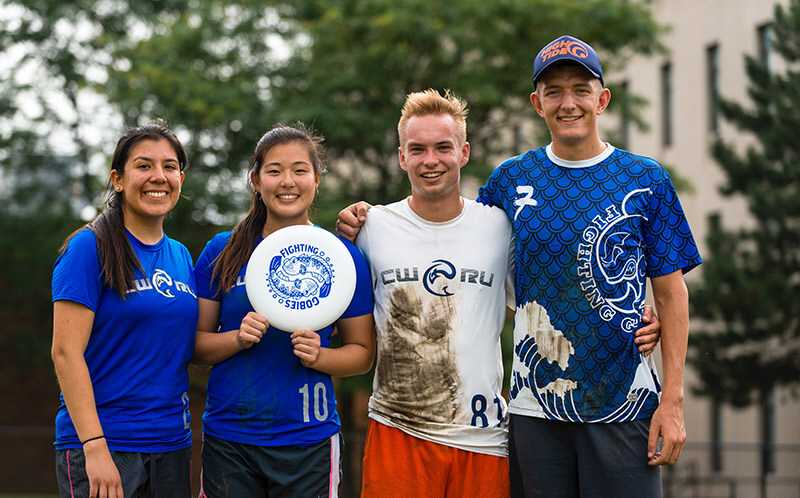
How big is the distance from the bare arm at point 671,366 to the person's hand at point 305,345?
1418 mm

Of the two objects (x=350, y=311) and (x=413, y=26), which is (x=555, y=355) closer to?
(x=350, y=311)

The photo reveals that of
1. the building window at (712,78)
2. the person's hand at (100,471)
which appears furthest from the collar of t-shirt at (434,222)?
the building window at (712,78)

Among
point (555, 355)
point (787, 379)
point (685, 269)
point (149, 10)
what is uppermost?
point (149, 10)

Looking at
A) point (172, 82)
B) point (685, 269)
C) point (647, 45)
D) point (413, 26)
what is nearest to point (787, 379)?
point (647, 45)

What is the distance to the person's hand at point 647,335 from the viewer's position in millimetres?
4617

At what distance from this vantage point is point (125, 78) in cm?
2022

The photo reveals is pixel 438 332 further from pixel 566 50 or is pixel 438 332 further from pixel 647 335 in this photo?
pixel 566 50

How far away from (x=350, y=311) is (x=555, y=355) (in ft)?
2.95

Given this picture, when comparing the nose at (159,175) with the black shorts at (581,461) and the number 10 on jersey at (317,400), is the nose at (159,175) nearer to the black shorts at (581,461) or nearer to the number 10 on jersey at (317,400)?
the number 10 on jersey at (317,400)

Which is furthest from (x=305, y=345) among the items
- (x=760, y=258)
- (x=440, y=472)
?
(x=760, y=258)

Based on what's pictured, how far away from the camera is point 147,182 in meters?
4.71

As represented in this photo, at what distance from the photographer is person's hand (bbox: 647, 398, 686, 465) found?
4.54 m

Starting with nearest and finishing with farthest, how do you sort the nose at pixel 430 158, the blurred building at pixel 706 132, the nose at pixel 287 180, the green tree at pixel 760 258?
the nose at pixel 287 180, the nose at pixel 430 158, the green tree at pixel 760 258, the blurred building at pixel 706 132

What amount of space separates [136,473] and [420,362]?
4.16ft
